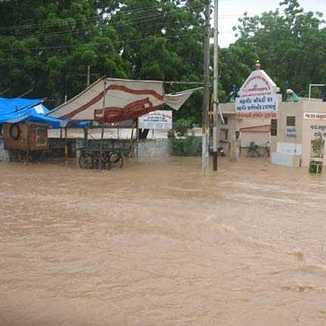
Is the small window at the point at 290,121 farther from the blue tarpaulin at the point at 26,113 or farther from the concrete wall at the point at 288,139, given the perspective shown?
the blue tarpaulin at the point at 26,113

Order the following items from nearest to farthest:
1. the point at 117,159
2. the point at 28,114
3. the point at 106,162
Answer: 1. the point at 106,162
2. the point at 28,114
3. the point at 117,159

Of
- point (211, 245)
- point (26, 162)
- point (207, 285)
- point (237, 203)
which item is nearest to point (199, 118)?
point (26, 162)

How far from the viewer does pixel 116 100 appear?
23.2 m

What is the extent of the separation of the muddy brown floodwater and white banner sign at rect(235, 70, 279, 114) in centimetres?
1074

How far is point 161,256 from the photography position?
8.83 m

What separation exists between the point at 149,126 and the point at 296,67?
15.3 meters

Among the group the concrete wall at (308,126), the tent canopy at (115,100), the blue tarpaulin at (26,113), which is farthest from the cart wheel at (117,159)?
the concrete wall at (308,126)

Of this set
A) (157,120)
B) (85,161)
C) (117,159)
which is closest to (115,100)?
(85,161)

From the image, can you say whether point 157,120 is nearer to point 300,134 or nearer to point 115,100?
point 115,100

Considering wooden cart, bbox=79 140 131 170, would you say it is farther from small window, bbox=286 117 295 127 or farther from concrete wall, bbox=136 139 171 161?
small window, bbox=286 117 295 127

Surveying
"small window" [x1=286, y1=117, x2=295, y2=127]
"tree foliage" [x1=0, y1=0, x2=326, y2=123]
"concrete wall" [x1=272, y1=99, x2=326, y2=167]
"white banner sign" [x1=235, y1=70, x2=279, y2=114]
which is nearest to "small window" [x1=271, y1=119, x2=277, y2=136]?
"white banner sign" [x1=235, y1=70, x2=279, y2=114]

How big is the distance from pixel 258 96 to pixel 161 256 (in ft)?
66.6

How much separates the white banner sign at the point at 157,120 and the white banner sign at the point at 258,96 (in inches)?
139

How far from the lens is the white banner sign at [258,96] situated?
27381 mm
